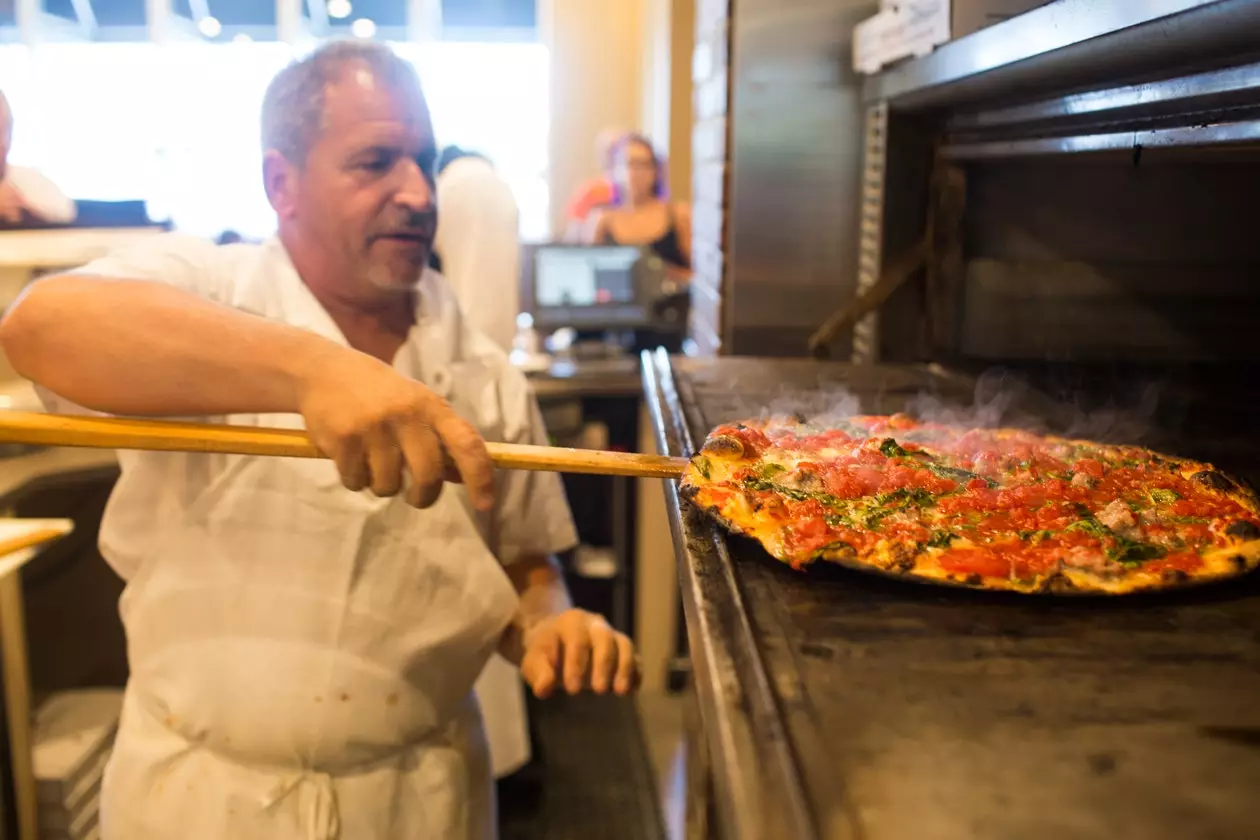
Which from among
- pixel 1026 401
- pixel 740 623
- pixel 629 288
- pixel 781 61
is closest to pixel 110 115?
pixel 629 288

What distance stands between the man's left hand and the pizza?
0.31m

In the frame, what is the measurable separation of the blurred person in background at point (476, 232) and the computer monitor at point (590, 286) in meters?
1.15

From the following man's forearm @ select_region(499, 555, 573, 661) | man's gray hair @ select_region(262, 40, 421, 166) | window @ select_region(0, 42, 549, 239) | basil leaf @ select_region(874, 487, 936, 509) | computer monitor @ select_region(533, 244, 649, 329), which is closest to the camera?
basil leaf @ select_region(874, 487, 936, 509)

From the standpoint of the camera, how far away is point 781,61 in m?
2.01

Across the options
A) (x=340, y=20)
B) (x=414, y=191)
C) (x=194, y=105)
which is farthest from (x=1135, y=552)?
(x=340, y=20)

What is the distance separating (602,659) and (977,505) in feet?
1.64

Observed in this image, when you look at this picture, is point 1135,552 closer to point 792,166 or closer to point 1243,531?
point 1243,531

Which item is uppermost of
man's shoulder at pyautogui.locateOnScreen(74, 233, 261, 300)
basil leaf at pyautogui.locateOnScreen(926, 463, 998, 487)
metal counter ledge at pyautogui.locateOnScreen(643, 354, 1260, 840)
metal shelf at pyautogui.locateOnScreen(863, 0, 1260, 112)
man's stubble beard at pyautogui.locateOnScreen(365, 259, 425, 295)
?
metal shelf at pyautogui.locateOnScreen(863, 0, 1260, 112)

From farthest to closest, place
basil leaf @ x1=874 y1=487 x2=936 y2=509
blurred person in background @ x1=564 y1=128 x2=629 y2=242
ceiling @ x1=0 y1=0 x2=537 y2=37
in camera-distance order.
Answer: ceiling @ x1=0 y1=0 x2=537 y2=37, blurred person in background @ x1=564 y1=128 x2=629 y2=242, basil leaf @ x1=874 y1=487 x2=936 y2=509

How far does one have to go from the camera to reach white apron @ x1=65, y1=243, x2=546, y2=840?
49.1 inches

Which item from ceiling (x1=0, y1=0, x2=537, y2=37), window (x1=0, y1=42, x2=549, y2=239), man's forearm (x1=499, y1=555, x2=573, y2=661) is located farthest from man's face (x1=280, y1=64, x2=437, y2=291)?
ceiling (x1=0, y1=0, x2=537, y2=37)

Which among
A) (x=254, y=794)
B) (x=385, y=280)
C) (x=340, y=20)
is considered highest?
(x=340, y=20)

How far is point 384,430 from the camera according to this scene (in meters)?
0.99

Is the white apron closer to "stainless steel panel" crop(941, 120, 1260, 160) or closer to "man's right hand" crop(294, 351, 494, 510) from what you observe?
"man's right hand" crop(294, 351, 494, 510)
